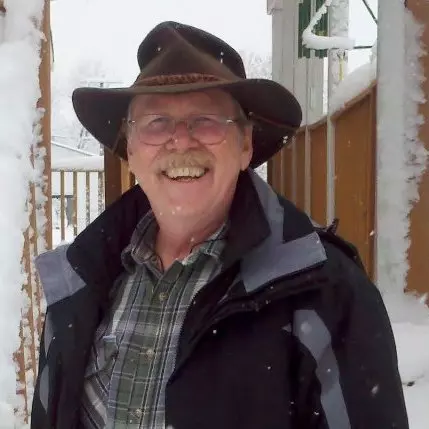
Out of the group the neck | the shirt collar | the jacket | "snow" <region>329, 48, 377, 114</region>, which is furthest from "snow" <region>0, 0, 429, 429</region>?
the jacket

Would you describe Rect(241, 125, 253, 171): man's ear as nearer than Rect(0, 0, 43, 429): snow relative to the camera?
Yes

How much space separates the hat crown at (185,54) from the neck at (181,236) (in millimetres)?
361

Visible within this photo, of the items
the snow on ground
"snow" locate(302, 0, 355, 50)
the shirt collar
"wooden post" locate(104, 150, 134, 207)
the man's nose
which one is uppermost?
"snow" locate(302, 0, 355, 50)

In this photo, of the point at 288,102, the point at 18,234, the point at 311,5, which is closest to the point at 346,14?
the point at 311,5

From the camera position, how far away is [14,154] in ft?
9.65

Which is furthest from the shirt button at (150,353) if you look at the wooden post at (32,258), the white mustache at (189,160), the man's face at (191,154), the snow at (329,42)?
the snow at (329,42)

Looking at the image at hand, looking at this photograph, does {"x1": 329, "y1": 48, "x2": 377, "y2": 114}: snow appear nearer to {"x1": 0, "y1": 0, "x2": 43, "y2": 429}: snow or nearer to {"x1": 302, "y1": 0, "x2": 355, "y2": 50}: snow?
{"x1": 302, "y1": 0, "x2": 355, "y2": 50}: snow

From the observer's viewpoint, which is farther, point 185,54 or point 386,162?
point 386,162

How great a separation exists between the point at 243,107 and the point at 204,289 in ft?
1.69

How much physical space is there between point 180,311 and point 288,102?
23.6 inches

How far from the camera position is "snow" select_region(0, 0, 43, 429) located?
8.98 ft

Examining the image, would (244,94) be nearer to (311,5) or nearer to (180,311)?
(180,311)

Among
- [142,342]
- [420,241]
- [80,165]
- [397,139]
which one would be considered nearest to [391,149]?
[397,139]

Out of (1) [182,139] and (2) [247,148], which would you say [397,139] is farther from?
(1) [182,139]
